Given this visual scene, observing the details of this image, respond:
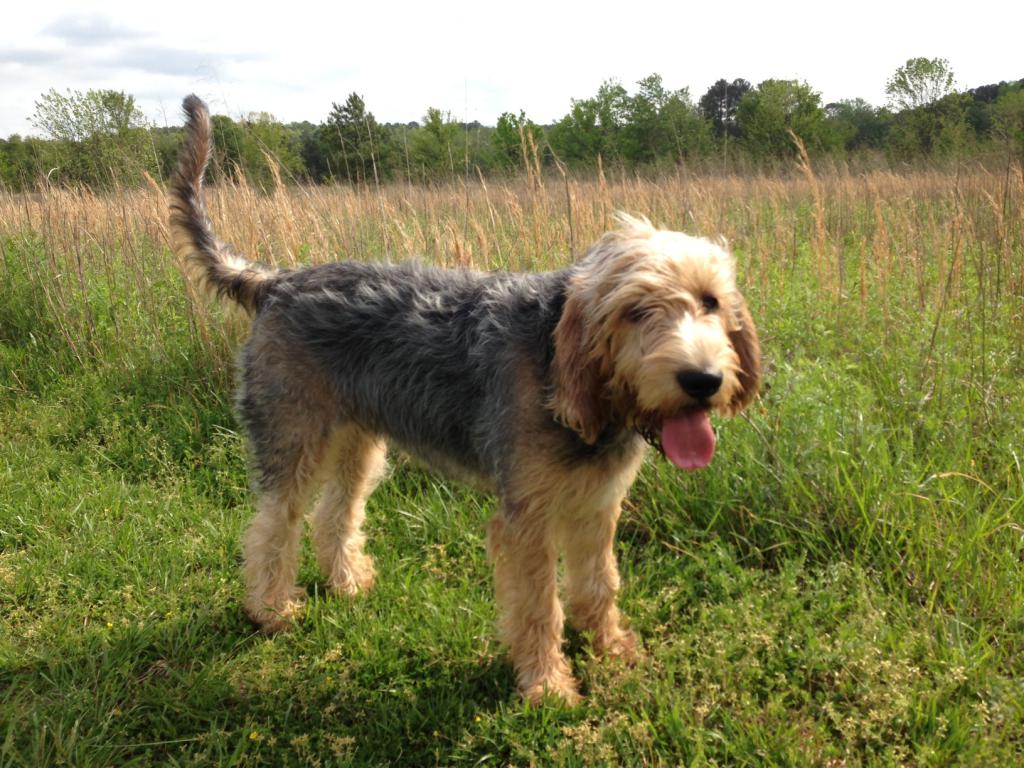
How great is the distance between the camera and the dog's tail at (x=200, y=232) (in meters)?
3.97

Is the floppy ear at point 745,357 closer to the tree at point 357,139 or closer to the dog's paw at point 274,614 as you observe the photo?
the dog's paw at point 274,614

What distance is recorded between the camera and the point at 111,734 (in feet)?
9.73

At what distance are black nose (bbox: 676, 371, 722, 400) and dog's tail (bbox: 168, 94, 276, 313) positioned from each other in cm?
250

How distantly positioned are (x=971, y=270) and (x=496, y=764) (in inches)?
263

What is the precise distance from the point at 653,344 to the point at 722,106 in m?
18.1

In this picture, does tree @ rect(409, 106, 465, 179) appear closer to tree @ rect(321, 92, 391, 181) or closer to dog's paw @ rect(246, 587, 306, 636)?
tree @ rect(321, 92, 391, 181)

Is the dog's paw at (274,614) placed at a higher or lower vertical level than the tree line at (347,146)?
lower

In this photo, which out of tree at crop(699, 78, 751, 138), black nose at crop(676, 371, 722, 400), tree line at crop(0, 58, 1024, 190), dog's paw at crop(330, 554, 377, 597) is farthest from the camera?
tree at crop(699, 78, 751, 138)

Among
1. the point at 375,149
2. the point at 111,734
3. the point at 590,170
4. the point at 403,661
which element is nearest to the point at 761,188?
the point at 590,170

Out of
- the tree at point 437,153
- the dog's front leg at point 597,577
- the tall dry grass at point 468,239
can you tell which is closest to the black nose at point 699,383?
the dog's front leg at point 597,577

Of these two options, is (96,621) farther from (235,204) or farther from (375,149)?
(375,149)

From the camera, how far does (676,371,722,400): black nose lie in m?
2.39

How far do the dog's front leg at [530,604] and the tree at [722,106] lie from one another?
38.0 ft

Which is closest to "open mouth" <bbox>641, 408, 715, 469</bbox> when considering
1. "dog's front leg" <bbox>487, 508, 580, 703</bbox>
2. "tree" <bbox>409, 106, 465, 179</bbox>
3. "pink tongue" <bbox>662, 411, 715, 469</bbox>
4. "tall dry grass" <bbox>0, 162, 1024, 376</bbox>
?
"pink tongue" <bbox>662, 411, 715, 469</bbox>
